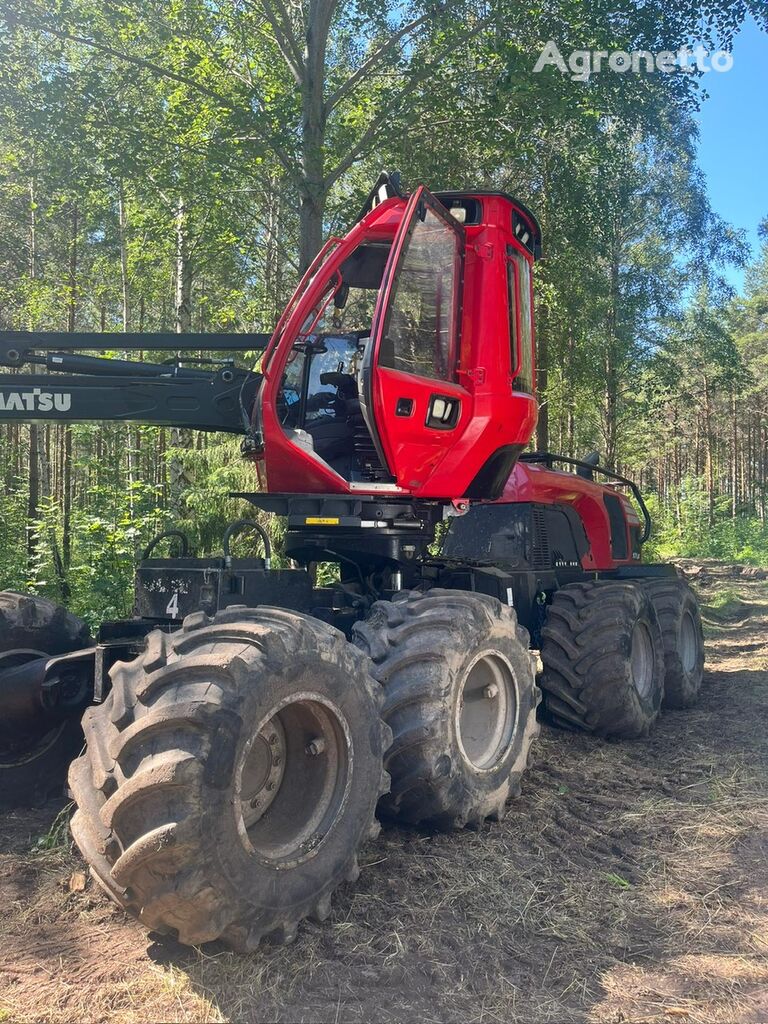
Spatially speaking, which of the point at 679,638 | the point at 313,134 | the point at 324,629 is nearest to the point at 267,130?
the point at 313,134

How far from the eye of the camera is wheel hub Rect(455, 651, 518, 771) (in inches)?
193

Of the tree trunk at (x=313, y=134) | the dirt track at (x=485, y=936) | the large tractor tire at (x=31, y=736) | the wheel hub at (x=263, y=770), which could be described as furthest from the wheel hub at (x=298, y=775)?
the tree trunk at (x=313, y=134)

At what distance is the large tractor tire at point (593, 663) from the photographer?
6684 millimetres

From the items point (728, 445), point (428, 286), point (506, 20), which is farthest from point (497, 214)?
point (728, 445)

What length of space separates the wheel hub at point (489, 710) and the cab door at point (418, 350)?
121cm

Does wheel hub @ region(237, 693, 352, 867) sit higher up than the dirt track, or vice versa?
wheel hub @ region(237, 693, 352, 867)

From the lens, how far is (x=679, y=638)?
862 cm

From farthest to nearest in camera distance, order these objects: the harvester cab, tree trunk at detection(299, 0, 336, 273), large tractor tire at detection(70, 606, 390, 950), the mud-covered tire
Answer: tree trunk at detection(299, 0, 336, 273)
the mud-covered tire
the harvester cab
large tractor tire at detection(70, 606, 390, 950)

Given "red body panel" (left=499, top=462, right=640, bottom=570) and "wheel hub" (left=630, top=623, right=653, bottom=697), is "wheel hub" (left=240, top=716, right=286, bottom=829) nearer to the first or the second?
"red body panel" (left=499, top=462, right=640, bottom=570)

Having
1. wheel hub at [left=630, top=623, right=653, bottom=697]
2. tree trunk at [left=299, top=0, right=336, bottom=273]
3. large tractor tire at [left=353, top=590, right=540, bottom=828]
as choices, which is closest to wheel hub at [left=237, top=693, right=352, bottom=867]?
large tractor tire at [left=353, top=590, right=540, bottom=828]

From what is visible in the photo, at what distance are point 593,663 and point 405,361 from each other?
3102 millimetres

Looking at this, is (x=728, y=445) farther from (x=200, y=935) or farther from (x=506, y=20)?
(x=200, y=935)

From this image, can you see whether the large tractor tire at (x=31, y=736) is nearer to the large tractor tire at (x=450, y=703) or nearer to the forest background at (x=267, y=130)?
the large tractor tire at (x=450, y=703)

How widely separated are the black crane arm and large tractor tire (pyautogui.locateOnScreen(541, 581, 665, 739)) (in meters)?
3.22
